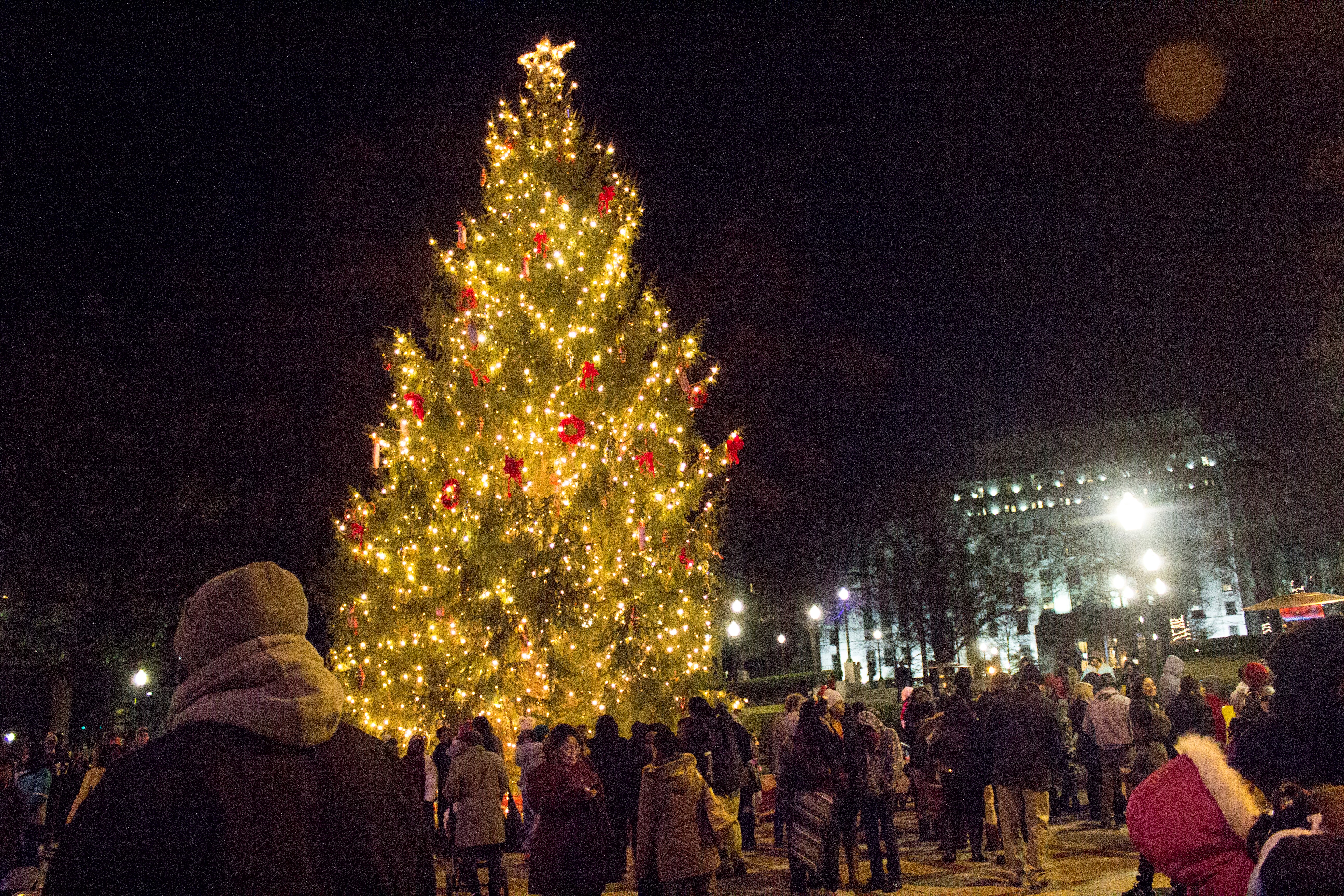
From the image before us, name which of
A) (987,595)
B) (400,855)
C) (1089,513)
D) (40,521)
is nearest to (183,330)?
(40,521)

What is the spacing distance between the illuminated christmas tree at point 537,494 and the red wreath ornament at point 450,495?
0.11 ft

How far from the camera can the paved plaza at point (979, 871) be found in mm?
9898

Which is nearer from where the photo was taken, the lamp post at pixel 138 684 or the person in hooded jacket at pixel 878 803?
the person in hooded jacket at pixel 878 803

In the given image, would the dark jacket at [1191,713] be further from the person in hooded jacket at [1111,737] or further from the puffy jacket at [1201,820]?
the puffy jacket at [1201,820]

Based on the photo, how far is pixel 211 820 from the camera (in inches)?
82.5

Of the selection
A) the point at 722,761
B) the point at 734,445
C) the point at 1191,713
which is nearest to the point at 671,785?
the point at 722,761

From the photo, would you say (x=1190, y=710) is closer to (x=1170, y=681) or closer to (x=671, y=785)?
(x=1170, y=681)

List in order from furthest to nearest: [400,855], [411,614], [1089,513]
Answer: [1089,513] → [411,614] → [400,855]

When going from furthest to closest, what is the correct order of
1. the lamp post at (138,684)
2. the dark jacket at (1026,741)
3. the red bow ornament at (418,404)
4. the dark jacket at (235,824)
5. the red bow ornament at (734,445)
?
the lamp post at (138,684), the red bow ornament at (734,445), the red bow ornament at (418,404), the dark jacket at (1026,741), the dark jacket at (235,824)

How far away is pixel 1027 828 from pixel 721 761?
327 cm

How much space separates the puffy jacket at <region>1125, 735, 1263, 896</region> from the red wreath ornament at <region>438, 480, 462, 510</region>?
1302 centimetres

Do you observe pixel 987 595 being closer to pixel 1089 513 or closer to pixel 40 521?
pixel 1089 513

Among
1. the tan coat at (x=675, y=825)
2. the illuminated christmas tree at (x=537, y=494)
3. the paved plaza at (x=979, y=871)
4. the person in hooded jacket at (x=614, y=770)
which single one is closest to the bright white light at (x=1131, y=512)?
the paved plaza at (x=979, y=871)

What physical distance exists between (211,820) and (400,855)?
1.67 feet
